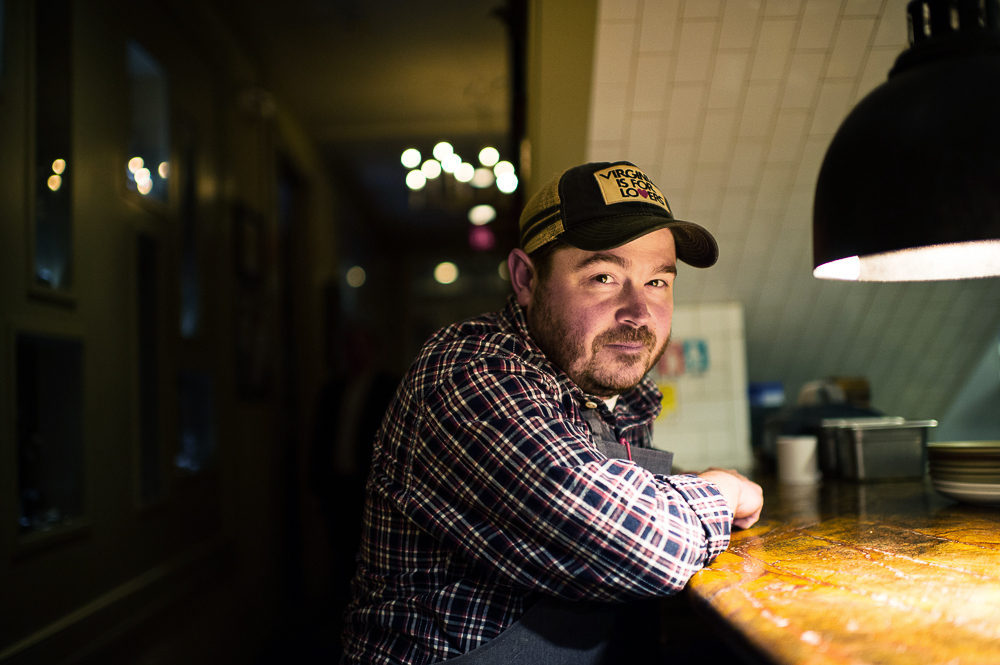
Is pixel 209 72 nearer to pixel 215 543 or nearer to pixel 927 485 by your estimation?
pixel 215 543

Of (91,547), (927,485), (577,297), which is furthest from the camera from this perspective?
(91,547)

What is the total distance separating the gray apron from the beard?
0.38 meters

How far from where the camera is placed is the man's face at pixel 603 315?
1.29 m

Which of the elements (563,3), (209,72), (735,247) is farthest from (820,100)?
(209,72)

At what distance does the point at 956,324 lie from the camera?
2916 mm

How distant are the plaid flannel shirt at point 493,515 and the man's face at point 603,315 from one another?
9 centimetres

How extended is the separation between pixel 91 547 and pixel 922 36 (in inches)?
99.3

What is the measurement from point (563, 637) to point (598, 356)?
47 cm

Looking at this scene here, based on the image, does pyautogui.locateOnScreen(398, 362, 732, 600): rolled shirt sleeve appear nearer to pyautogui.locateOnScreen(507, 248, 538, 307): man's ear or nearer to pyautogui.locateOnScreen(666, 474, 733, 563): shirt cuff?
pyautogui.locateOnScreen(666, 474, 733, 563): shirt cuff

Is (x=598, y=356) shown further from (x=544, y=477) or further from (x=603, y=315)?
(x=544, y=477)

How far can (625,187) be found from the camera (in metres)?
1.32

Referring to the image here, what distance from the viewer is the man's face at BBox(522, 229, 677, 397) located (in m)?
1.29

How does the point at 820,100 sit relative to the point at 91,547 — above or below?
above

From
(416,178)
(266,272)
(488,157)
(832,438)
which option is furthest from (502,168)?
(832,438)
